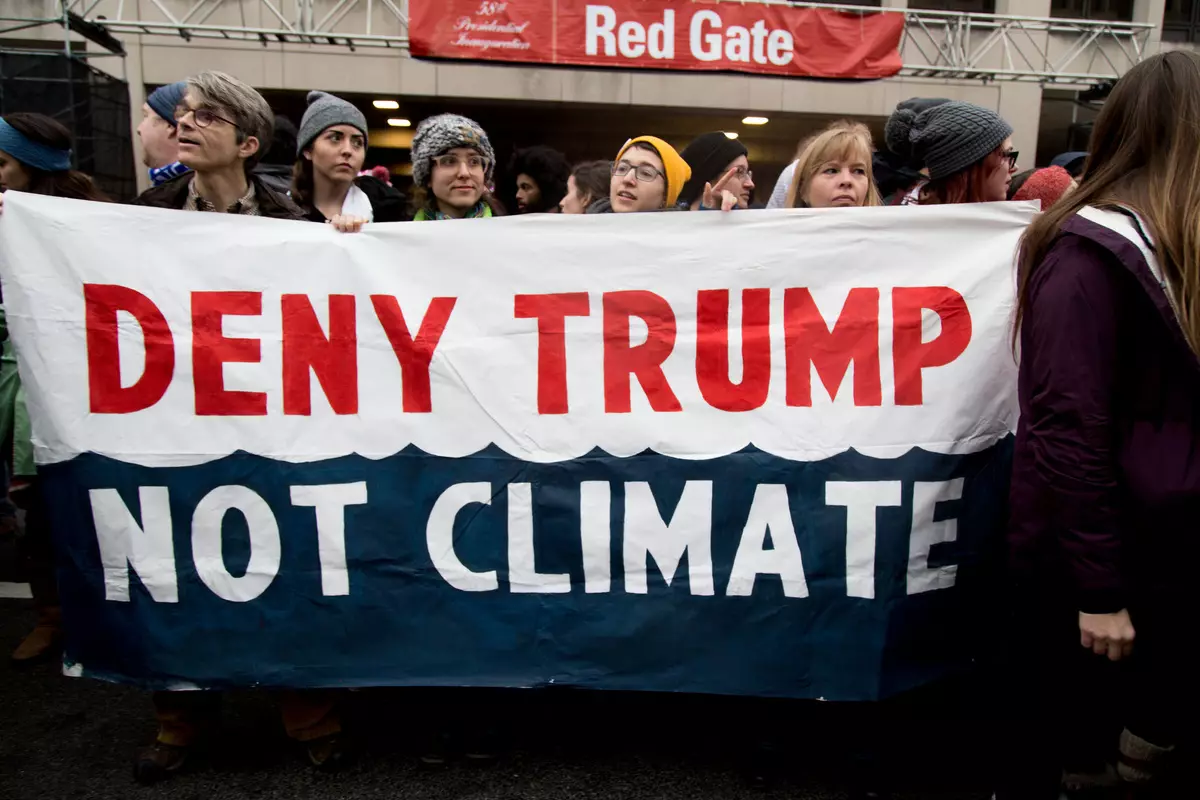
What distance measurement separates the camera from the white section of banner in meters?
2.43

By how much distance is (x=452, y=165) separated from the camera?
3018mm

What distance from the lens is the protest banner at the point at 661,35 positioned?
9102 mm

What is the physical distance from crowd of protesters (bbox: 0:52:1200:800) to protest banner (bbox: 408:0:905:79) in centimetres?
697

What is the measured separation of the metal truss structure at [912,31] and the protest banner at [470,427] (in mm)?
7912

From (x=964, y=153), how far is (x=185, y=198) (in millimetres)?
2365

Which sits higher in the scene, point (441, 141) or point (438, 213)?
point (441, 141)

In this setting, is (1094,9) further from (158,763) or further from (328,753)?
(158,763)

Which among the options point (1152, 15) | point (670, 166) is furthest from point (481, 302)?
point (1152, 15)

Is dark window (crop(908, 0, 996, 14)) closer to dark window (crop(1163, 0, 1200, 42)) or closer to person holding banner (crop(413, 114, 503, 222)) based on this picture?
dark window (crop(1163, 0, 1200, 42))

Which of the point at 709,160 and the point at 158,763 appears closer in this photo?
the point at 158,763

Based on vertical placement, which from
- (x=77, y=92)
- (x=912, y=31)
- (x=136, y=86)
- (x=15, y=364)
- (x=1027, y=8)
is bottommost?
(x=15, y=364)

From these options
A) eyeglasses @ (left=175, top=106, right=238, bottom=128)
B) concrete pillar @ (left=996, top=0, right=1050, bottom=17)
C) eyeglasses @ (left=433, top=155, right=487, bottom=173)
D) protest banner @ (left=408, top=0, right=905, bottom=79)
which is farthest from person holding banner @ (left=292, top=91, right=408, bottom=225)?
concrete pillar @ (left=996, top=0, right=1050, bottom=17)

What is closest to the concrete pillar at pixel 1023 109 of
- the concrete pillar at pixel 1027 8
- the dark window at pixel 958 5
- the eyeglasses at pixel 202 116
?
the concrete pillar at pixel 1027 8

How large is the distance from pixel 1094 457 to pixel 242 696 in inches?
105
